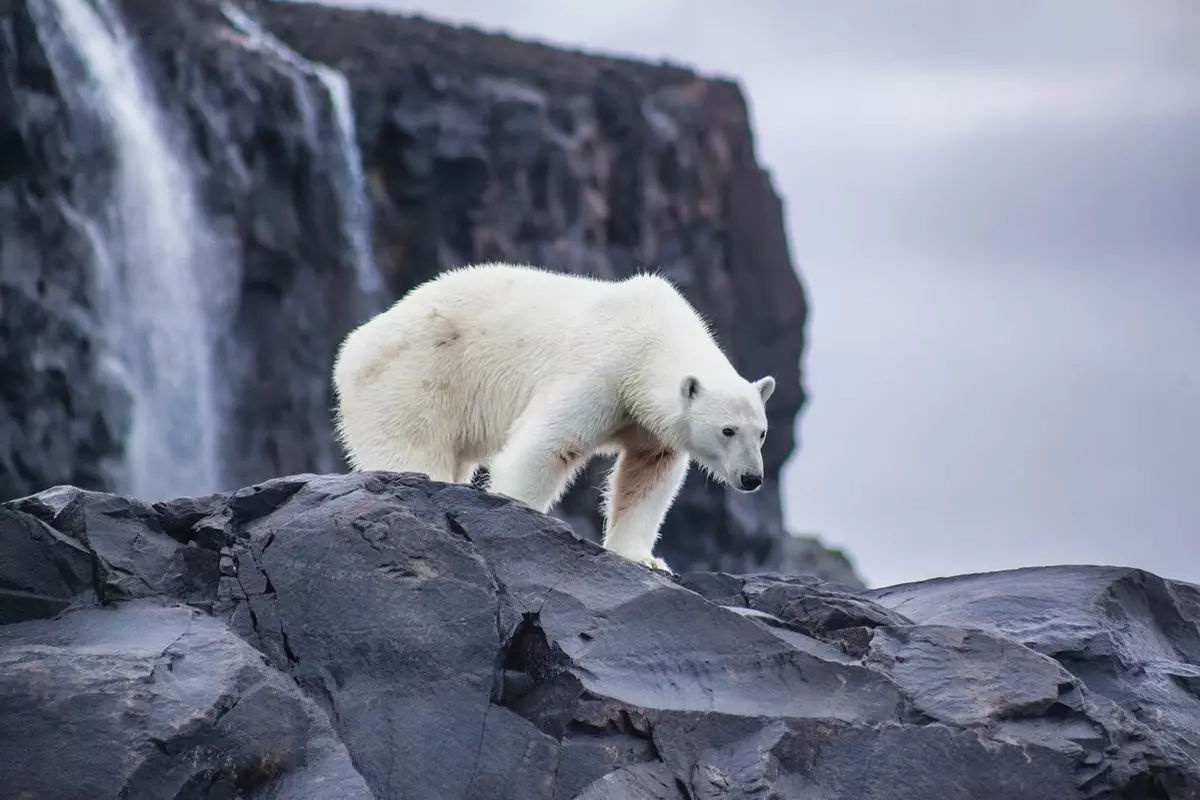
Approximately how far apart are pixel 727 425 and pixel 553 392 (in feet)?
2.94

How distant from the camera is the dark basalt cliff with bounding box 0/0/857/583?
86.2 feet

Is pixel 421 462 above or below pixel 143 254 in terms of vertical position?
above

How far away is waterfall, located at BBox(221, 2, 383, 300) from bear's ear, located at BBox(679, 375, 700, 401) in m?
24.9

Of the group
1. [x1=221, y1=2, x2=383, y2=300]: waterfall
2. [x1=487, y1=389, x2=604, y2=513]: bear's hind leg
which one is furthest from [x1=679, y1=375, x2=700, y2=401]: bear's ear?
[x1=221, y1=2, x2=383, y2=300]: waterfall

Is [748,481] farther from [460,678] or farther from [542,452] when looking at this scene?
[460,678]

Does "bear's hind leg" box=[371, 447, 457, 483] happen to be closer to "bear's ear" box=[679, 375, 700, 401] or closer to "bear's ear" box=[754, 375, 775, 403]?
"bear's ear" box=[679, 375, 700, 401]

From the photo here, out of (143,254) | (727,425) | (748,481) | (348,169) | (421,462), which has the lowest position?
(143,254)

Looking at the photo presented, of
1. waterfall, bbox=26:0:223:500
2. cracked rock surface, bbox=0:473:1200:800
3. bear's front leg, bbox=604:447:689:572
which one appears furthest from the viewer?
waterfall, bbox=26:0:223:500

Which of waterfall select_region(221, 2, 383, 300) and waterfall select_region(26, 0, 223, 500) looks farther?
waterfall select_region(221, 2, 383, 300)

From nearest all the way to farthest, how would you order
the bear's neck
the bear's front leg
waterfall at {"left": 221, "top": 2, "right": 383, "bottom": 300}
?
the bear's neck, the bear's front leg, waterfall at {"left": 221, "top": 2, "right": 383, "bottom": 300}

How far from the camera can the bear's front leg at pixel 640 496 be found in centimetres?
894

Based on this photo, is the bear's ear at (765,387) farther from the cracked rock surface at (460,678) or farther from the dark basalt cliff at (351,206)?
the dark basalt cliff at (351,206)

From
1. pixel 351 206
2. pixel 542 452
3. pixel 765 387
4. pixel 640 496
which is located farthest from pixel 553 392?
pixel 351 206

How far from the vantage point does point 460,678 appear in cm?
676
